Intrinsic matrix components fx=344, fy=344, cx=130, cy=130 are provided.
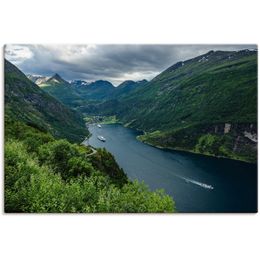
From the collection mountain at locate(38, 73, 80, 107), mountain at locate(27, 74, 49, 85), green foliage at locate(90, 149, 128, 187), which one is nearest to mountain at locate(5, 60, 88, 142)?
mountain at locate(27, 74, 49, 85)

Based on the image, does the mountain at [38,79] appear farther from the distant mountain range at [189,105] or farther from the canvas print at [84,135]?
the distant mountain range at [189,105]

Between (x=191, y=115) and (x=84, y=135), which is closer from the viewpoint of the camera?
(x=84, y=135)

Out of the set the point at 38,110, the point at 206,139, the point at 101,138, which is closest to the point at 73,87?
the point at 101,138

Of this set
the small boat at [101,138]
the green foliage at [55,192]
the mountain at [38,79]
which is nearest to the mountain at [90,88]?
the mountain at [38,79]

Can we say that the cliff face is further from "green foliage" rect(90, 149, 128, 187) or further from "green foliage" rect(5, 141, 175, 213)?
"green foliage" rect(5, 141, 175, 213)

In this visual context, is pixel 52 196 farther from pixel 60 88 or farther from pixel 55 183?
pixel 60 88

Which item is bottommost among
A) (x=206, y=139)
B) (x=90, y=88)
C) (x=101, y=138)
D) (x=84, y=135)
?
(x=206, y=139)
